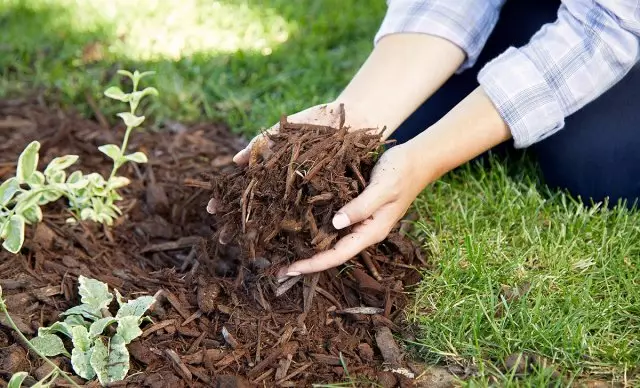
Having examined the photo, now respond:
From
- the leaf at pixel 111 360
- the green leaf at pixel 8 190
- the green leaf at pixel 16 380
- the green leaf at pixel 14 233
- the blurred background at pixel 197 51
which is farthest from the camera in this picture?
the blurred background at pixel 197 51

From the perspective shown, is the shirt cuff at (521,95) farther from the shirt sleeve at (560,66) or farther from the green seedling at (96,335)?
the green seedling at (96,335)

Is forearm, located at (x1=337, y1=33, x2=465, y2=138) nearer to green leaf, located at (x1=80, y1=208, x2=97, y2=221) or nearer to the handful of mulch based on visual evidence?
the handful of mulch

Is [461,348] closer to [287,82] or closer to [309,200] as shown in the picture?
[309,200]

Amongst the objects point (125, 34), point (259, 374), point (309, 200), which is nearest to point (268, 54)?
point (125, 34)

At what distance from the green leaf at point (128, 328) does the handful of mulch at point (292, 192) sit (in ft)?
1.24

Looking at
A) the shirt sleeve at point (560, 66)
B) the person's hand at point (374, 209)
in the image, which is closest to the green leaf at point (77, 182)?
the person's hand at point (374, 209)

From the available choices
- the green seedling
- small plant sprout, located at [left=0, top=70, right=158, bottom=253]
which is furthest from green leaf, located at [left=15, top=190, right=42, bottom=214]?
the green seedling

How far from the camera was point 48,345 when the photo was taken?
6.74ft

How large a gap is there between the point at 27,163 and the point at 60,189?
14 cm

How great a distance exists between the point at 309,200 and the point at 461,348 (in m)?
0.59

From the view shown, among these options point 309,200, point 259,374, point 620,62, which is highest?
point 620,62

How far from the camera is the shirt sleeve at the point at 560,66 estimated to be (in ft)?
8.00

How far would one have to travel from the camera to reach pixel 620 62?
2.49 metres

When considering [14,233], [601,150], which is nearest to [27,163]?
[14,233]
